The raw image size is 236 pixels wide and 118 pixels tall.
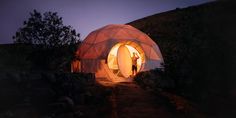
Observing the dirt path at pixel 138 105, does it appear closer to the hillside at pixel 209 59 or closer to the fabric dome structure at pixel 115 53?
the hillside at pixel 209 59

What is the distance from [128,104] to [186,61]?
4.09 m

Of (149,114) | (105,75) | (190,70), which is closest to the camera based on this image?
(149,114)

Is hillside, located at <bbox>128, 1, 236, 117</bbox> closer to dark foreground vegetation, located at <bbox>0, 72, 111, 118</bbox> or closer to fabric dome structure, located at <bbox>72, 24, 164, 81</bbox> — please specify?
dark foreground vegetation, located at <bbox>0, 72, 111, 118</bbox>

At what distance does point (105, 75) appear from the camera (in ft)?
64.1

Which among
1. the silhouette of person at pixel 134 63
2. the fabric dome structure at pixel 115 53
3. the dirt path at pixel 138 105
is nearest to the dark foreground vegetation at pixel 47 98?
the dirt path at pixel 138 105

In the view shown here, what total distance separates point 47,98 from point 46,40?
6499mm

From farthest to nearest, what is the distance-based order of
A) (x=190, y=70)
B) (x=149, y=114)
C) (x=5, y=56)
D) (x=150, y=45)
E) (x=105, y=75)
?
(x=5, y=56), (x=150, y=45), (x=105, y=75), (x=190, y=70), (x=149, y=114)

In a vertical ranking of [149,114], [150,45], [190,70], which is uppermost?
[150,45]


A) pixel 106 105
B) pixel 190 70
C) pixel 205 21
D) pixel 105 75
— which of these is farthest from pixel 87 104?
pixel 105 75

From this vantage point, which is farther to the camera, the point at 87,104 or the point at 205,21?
the point at 205,21

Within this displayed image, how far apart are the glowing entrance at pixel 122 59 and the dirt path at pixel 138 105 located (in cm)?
780

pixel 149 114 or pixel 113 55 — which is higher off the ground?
pixel 113 55

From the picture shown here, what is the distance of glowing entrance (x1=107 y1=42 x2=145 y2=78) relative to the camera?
21.1m

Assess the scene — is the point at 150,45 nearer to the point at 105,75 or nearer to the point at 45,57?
the point at 105,75
